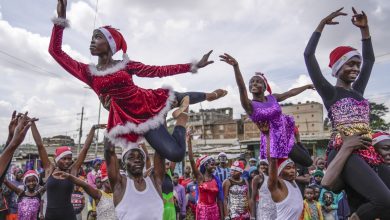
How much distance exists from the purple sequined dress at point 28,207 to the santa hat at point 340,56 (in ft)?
21.0

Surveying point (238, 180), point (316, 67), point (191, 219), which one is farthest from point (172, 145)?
point (191, 219)

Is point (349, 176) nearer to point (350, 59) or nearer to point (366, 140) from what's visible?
point (366, 140)

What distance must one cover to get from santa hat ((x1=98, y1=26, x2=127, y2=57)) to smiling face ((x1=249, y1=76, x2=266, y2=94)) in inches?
78.3

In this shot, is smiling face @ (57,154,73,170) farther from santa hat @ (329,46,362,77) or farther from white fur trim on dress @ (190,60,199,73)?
santa hat @ (329,46,362,77)

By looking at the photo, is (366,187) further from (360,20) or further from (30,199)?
(30,199)

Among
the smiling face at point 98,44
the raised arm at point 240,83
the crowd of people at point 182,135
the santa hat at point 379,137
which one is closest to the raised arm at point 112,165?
the crowd of people at point 182,135

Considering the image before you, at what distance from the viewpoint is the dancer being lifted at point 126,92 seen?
421 centimetres

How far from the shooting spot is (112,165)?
414 centimetres

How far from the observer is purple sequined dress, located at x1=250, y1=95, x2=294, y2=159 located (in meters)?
5.21

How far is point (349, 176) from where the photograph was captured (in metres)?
3.30

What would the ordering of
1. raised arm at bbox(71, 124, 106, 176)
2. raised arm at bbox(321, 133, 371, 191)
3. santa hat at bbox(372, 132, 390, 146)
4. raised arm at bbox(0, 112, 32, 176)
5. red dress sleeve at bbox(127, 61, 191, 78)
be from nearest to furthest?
raised arm at bbox(0, 112, 32, 176), raised arm at bbox(321, 133, 371, 191), santa hat at bbox(372, 132, 390, 146), red dress sleeve at bbox(127, 61, 191, 78), raised arm at bbox(71, 124, 106, 176)

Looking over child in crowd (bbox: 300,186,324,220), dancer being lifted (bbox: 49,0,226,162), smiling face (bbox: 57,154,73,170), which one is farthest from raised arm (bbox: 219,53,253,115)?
child in crowd (bbox: 300,186,324,220)

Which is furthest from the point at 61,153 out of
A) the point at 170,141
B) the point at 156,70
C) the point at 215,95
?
the point at 215,95

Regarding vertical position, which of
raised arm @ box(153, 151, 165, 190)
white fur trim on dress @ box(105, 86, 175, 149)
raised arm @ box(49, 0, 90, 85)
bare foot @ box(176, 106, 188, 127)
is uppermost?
raised arm @ box(49, 0, 90, 85)
